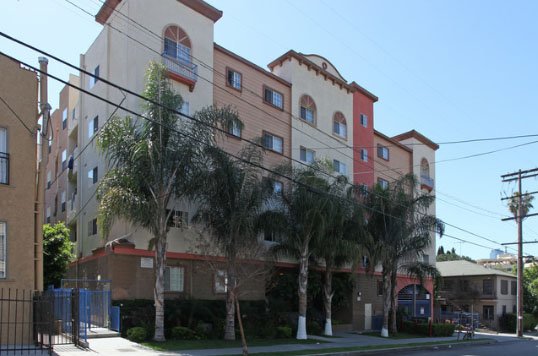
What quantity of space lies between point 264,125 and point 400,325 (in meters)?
15.6

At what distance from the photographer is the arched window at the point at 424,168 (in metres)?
46.5

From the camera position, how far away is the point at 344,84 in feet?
124

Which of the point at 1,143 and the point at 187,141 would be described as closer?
the point at 1,143

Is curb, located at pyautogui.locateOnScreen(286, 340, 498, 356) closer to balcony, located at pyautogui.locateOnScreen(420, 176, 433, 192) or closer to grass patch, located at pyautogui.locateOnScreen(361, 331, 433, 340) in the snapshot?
grass patch, located at pyautogui.locateOnScreen(361, 331, 433, 340)

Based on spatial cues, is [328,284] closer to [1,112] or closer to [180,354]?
[180,354]

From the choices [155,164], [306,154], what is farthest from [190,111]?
[306,154]

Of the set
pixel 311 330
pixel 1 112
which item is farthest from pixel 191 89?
pixel 311 330

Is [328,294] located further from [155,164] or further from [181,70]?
[181,70]

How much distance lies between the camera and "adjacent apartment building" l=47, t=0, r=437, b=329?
24938 mm

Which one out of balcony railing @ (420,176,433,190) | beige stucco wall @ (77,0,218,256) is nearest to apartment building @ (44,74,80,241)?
beige stucco wall @ (77,0,218,256)

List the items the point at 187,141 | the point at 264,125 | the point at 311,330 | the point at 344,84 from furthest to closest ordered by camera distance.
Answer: the point at 344,84
the point at 264,125
the point at 311,330
the point at 187,141

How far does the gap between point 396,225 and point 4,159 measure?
20.8 m

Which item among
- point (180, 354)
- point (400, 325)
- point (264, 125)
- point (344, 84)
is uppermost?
point (344, 84)

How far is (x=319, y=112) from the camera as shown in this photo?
35.4 metres
